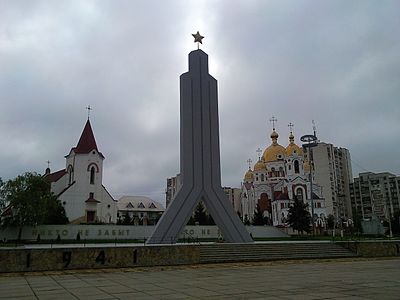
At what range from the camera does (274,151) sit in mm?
77625

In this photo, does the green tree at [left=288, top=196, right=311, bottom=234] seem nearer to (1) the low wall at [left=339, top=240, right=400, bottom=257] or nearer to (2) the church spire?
(1) the low wall at [left=339, top=240, right=400, bottom=257]

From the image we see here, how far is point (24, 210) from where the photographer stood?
118ft

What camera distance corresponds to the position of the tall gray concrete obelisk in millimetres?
21547

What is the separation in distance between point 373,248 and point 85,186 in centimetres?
3679

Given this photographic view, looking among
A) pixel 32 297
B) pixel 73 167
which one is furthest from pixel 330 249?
pixel 73 167

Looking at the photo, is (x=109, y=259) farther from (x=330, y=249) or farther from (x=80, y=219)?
(x=80, y=219)

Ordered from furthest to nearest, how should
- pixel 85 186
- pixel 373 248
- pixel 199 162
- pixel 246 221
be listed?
pixel 246 221
pixel 85 186
pixel 199 162
pixel 373 248

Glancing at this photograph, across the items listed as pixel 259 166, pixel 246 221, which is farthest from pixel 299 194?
pixel 259 166

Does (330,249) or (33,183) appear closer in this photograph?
(330,249)

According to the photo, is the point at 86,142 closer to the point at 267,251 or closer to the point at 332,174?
the point at 267,251

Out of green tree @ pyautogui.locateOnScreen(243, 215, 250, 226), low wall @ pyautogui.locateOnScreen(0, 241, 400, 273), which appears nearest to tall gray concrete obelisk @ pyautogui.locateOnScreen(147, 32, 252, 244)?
low wall @ pyautogui.locateOnScreen(0, 241, 400, 273)

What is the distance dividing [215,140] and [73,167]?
32328 mm

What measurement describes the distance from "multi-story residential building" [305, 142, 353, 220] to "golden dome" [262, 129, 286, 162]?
9.57 meters

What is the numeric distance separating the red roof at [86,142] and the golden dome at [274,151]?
37.0 meters
